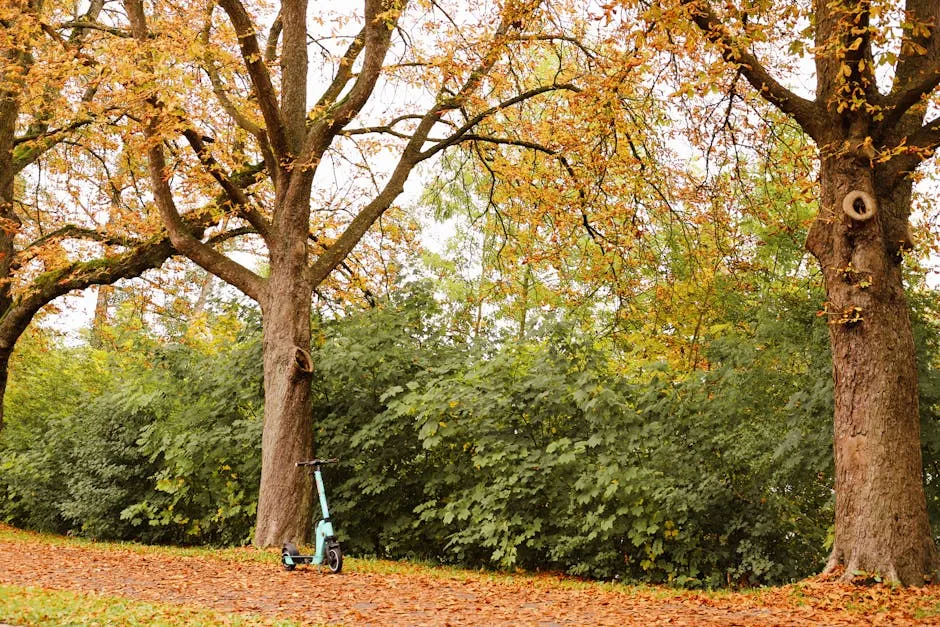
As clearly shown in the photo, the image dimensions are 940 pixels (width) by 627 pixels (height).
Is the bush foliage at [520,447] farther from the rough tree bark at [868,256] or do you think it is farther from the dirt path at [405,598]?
the dirt path at [405,598]

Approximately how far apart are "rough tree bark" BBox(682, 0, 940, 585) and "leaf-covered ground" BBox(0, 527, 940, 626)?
1.87 ft

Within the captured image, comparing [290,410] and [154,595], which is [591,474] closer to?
[290,410]

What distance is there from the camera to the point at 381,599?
7.80 m

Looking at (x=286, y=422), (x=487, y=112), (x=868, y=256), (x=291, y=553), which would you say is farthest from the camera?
(x=487, y=112)

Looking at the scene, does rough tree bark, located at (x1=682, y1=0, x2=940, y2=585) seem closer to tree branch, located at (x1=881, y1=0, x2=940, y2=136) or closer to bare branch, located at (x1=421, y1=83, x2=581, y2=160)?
tree branch, located at (x1=881, y1=0, x2=940, y2=136)

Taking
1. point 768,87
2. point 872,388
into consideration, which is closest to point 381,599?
point 872,388

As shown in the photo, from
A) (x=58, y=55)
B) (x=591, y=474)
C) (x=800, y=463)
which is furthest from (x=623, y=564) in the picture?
(x=58, y=55)

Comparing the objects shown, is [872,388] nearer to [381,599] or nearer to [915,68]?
[915,68]

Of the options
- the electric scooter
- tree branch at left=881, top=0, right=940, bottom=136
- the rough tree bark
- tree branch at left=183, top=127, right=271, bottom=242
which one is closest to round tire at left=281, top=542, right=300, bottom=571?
the electric scooter

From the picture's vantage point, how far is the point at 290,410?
11.8m

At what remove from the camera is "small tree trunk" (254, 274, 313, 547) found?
11.6m

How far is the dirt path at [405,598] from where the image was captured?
6.70 metres

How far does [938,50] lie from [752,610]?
5.92m

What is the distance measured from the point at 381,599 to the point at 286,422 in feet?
14.5
